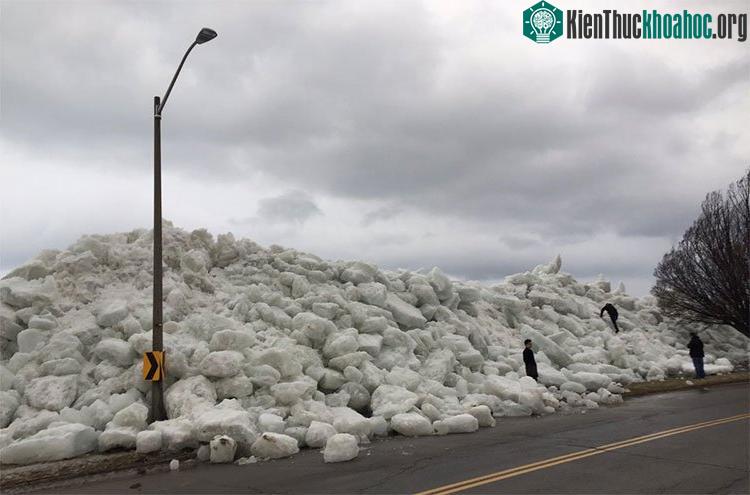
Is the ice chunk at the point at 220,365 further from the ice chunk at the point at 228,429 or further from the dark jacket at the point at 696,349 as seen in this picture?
the dark jacket at the point at 696,349

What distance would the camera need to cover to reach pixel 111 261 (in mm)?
15992

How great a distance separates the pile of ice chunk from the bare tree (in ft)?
19.1

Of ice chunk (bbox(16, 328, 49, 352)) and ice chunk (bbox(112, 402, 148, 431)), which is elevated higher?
ice chunk (bbox(16, 328, 49, 352))

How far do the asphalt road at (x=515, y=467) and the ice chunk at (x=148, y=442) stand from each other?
786 millimetres

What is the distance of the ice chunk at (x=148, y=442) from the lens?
10063mm

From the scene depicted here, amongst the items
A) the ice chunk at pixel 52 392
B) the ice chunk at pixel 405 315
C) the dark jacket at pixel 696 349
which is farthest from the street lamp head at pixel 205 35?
the dark jacket at pixel 696 349

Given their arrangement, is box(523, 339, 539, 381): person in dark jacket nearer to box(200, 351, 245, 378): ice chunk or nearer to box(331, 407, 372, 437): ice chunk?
box(331, 407, 372, 437): ice chunk

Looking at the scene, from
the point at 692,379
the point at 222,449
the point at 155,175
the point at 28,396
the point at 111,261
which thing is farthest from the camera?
the point at 692,379

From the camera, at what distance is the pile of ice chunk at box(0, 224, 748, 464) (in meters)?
10.8

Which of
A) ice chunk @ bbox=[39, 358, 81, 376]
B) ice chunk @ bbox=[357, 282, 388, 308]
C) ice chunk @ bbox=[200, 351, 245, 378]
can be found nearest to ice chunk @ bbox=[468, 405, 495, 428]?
ice chunk @ bbox=[200, 351, 245, 378]

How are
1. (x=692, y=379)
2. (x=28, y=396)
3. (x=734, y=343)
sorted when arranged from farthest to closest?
(x=734, y=343), (x=692, y=379), (x=28, y=396)

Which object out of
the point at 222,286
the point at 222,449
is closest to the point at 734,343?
the point at 222,286

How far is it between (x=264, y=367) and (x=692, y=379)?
16.0 m

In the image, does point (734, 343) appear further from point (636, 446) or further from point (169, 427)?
point (169, 427)
